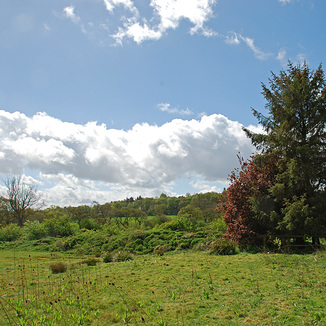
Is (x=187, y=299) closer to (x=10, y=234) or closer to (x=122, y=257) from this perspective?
(x=122, y=257)

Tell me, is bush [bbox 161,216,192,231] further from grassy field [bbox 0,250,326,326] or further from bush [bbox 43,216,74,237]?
grassy field [bbox 0,250,326,326]

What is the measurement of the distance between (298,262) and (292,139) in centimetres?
702

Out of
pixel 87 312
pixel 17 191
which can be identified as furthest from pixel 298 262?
pixel 17 191

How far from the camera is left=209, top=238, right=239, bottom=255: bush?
14359mm

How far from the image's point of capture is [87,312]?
599cm

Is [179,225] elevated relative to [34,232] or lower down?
elevated

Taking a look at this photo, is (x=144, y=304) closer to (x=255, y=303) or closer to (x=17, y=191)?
(x=255, y=303)

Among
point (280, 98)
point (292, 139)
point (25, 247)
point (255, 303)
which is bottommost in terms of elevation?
point (25, 247)

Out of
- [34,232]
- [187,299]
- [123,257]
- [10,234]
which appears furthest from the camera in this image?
[10,234]

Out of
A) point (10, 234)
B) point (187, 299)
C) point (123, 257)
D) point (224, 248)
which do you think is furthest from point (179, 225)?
point (10, 234)

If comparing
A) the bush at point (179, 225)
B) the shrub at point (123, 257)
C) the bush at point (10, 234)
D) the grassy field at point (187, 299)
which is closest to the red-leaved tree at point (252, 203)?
the grassy field at point (187, 299)

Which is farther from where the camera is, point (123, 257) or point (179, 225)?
point (179, 225)

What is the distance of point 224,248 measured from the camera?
1443cm

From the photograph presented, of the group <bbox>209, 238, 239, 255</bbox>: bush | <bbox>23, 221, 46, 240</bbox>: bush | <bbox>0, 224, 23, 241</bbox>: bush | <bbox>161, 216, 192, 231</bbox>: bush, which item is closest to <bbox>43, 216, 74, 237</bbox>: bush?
<bbox>23, 221, 46, 240</bbox>: bush
